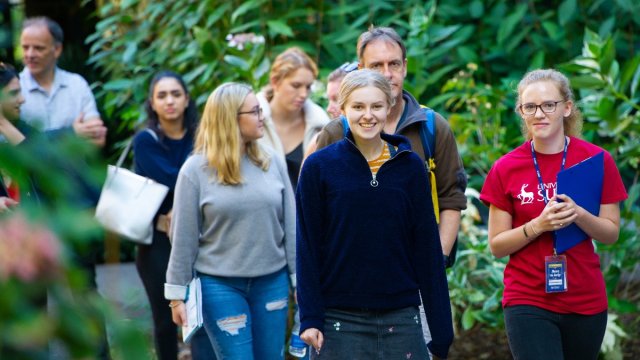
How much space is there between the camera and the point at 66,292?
1.11 metres

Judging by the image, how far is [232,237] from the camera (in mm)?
4988

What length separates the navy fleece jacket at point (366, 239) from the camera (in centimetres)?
378

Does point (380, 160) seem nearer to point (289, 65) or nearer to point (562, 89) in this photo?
point (562, 89)

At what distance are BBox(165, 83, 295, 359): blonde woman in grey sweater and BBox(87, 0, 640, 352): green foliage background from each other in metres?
2.10

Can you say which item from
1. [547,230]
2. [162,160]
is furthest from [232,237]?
[547,230]

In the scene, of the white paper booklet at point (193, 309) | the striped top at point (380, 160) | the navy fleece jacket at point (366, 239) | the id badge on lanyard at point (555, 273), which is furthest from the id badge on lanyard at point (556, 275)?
the white paper booklet at point (193, 309)

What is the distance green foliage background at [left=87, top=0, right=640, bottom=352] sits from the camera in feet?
23.7

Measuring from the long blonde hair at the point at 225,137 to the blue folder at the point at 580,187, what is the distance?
167 centimetres

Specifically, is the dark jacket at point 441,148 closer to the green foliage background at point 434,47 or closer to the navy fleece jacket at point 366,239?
the navy fleece jacket at point 366,239

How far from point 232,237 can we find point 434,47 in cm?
387

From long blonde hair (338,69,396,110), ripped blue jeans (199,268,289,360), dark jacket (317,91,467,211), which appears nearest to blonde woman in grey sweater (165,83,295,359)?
ripped blue jeans (199,268,289,360)

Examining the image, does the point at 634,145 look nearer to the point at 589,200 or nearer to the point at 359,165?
the point at 589,200

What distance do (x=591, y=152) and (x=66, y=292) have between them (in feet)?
11.4

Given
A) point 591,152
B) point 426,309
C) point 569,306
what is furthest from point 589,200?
point 426,309
